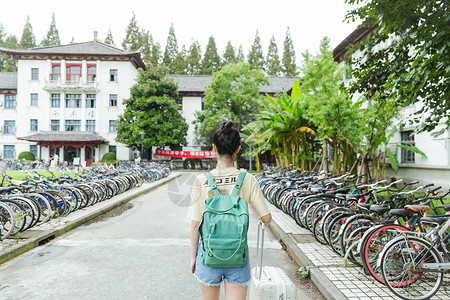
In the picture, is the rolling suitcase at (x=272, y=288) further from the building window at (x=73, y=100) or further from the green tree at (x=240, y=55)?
the green tree at (x=240, y=55)

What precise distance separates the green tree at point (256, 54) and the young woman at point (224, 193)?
55.6 metres

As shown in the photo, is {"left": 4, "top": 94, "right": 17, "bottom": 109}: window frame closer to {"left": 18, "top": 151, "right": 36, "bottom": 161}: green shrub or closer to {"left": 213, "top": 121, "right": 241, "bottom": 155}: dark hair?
{"left": 18, "top": 151, "right": 36, "bottom": 161}: green shrub

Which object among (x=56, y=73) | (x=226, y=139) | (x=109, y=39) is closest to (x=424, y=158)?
(x=226, y=139)

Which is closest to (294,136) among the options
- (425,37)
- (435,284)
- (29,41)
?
(425,37)

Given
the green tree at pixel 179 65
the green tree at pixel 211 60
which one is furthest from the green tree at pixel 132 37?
the green tree at pixel 211 60

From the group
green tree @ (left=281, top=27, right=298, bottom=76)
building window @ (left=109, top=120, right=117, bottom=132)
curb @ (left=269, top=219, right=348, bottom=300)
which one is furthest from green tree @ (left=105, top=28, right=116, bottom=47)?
curb @ (left=269, top=219, right=348, bottom=300)

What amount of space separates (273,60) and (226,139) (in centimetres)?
5624

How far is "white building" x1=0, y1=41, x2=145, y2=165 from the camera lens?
3678 centimetres

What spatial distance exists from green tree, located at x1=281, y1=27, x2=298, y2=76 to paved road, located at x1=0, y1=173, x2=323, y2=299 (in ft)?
165

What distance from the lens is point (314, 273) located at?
14.1ft

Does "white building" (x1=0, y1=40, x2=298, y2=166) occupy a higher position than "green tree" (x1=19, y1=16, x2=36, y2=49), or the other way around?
"green tree" (x1=19, y1=16, x2=36, y2=49)

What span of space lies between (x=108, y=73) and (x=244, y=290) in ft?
128

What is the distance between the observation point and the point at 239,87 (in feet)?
102

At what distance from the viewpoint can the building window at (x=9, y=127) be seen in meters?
37.9
